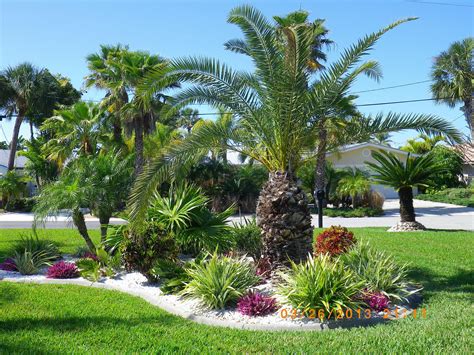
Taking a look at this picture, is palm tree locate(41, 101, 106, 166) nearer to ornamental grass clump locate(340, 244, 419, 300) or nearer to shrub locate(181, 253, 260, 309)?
shrub locate(181, 253, 260, 309)

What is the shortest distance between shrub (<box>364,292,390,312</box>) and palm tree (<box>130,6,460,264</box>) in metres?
1.90

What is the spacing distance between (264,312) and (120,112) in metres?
17.6

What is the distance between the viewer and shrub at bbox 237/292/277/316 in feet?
21.9

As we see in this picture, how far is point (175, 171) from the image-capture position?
8.66 m

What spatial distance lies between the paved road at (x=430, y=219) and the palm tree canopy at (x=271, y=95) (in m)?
12.5

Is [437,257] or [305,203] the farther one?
[437,257]

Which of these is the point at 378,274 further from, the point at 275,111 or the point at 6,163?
the point at 6,163

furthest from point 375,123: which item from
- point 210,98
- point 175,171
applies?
point 175,171

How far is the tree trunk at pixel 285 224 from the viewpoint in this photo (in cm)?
850

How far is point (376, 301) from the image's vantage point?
673cm

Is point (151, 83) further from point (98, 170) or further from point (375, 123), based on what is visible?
point (375, 123)

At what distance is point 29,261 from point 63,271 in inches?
39.9

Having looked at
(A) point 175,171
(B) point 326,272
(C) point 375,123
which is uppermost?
(C) point 375,123

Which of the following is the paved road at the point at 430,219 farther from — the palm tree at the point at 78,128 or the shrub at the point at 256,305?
the shrub at the point at 256,305
